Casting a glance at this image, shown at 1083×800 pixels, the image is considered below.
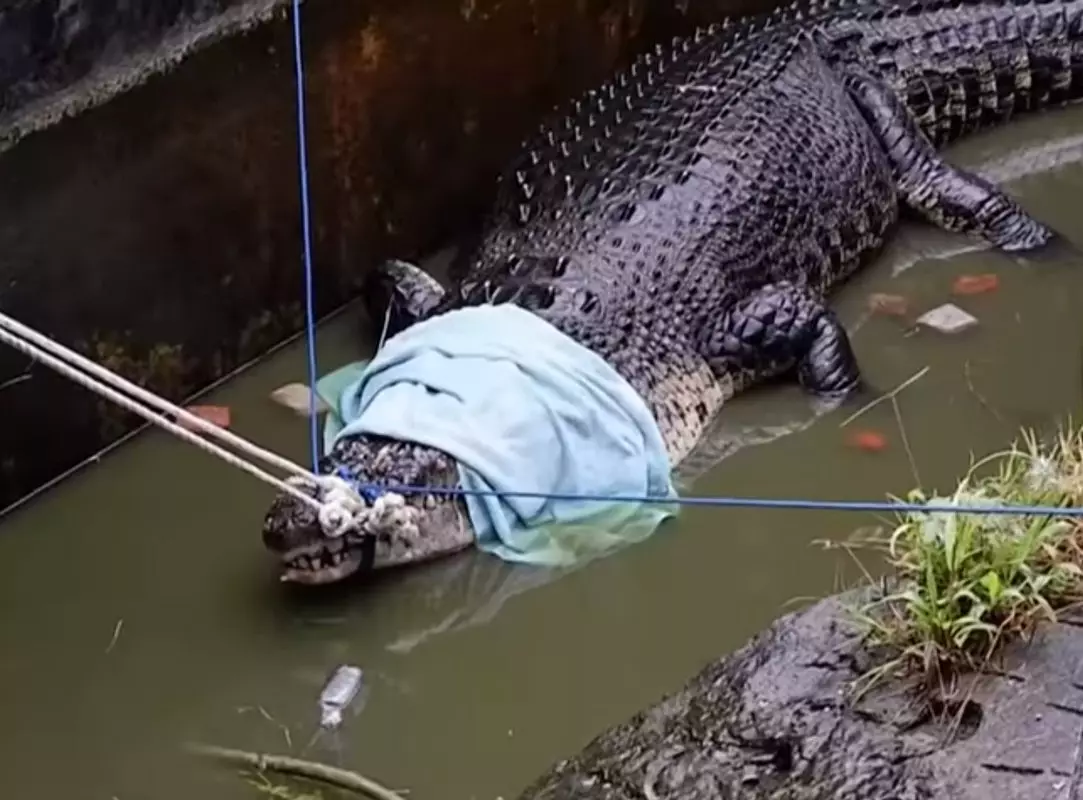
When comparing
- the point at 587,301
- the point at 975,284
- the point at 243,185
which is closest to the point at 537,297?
the point at 587,301

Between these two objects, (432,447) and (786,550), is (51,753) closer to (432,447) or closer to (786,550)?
(432,447)

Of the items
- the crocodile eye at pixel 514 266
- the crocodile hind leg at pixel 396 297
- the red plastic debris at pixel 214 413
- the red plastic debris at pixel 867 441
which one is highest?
the crocodile eye at pixel 514 266

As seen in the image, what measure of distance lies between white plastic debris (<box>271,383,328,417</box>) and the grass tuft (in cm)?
195

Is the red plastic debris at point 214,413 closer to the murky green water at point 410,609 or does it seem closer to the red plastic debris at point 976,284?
the murky green water at point 410,609

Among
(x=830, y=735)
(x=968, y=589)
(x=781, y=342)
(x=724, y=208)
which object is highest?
(x=968, y=589)

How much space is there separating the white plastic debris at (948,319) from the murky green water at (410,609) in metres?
0.04

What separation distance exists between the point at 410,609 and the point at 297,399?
0.82 m

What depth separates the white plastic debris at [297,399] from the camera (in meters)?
4.26

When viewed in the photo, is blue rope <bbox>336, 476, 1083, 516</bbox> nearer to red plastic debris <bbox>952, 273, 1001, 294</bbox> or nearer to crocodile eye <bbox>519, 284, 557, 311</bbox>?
crocodile eye <bbox>519, 284, 557, 311</bbox>

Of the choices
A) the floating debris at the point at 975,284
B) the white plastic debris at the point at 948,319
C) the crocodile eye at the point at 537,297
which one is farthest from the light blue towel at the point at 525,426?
the floating debris at the point at 975,284

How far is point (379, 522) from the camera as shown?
361 cm

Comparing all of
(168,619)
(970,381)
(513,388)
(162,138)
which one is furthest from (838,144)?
(168,619)

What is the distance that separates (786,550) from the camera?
3695 mm

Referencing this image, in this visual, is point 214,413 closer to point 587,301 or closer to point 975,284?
point 587,301
